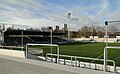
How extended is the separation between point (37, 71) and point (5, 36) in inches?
2236

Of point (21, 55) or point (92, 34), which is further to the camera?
point (92, 34)

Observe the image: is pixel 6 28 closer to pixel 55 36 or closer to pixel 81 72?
pixel 55 36

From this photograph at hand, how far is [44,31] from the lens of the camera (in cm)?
7469

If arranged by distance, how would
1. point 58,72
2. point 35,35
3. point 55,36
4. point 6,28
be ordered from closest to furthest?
point 58,72, point 6,28, point 35,35, point 55,36

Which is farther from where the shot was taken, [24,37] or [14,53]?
[24,37]

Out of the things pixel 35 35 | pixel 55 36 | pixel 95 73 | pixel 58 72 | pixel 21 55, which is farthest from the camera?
pixel 55 36

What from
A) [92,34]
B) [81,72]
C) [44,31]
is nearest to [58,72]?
[81,72]

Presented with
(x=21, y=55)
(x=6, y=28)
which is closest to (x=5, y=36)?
(x=6, y=28)

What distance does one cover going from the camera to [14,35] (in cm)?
6531

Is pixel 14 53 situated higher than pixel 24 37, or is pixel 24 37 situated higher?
pixel 24 37

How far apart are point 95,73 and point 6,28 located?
56.6 metres

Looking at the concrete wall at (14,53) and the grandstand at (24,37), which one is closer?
the concrete wall at (14,53)

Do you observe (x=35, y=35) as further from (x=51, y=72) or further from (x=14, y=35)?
(x=51, y=72)

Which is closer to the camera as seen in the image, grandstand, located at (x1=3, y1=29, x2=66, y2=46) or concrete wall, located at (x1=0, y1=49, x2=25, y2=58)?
concrete wall, located at (x1=0, y1=49, x2=25, y2=58)
